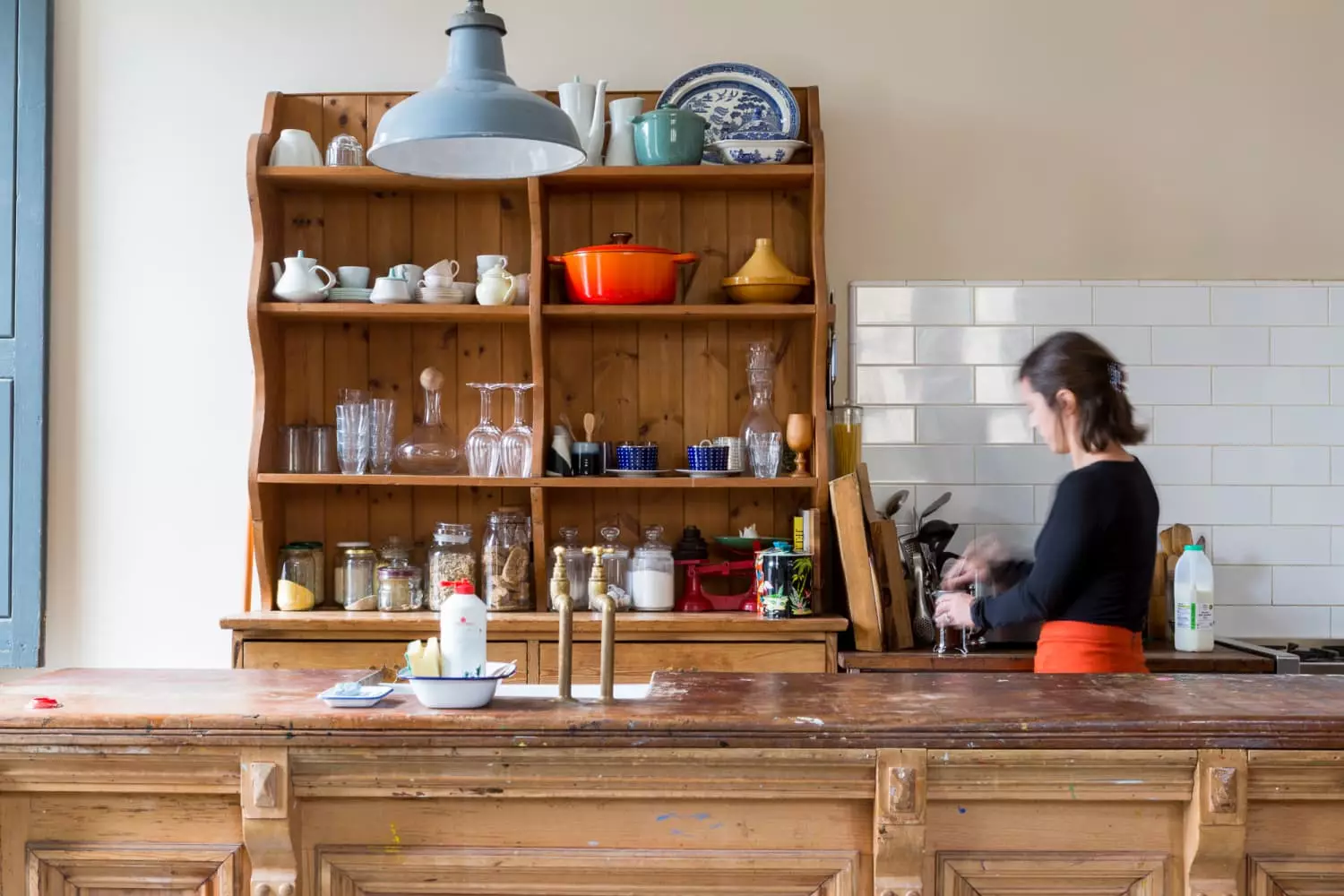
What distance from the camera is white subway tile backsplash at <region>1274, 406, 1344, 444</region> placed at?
12.6 ft

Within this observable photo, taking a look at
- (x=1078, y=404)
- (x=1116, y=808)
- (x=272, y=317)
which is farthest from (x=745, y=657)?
(x=272, y=317)

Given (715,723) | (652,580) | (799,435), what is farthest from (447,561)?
(715,723)

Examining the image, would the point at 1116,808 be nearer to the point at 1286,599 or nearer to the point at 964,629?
the point at 964,629

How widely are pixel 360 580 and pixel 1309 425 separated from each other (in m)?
3.08

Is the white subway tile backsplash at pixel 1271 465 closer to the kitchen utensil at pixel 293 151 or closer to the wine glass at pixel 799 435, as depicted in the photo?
the wine glass at pixel 799 435

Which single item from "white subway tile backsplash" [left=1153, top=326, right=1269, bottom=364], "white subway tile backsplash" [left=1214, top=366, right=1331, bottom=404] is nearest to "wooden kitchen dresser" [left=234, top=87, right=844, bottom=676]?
"white subway tile backsplash" [left=1153, top=326, right=1269, bottom=364]

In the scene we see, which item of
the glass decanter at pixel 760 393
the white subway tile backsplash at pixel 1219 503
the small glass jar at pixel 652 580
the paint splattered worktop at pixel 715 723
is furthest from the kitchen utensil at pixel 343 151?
the white subway tile backsplash at pixel 1219 503

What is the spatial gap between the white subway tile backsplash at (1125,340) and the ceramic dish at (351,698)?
8.33 feet

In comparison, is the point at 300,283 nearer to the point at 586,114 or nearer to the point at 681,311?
the point at 586,114

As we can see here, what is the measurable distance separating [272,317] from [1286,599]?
3.37m

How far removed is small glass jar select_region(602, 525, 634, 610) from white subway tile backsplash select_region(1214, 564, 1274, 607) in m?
1.91

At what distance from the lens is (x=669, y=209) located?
386cm

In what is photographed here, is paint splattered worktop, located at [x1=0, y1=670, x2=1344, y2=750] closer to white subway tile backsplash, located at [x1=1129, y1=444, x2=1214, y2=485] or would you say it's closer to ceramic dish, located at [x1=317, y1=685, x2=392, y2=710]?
ceramic dish, located at [x1=317, y1=685, x2=392, y2=710]

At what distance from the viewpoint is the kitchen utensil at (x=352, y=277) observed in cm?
366
